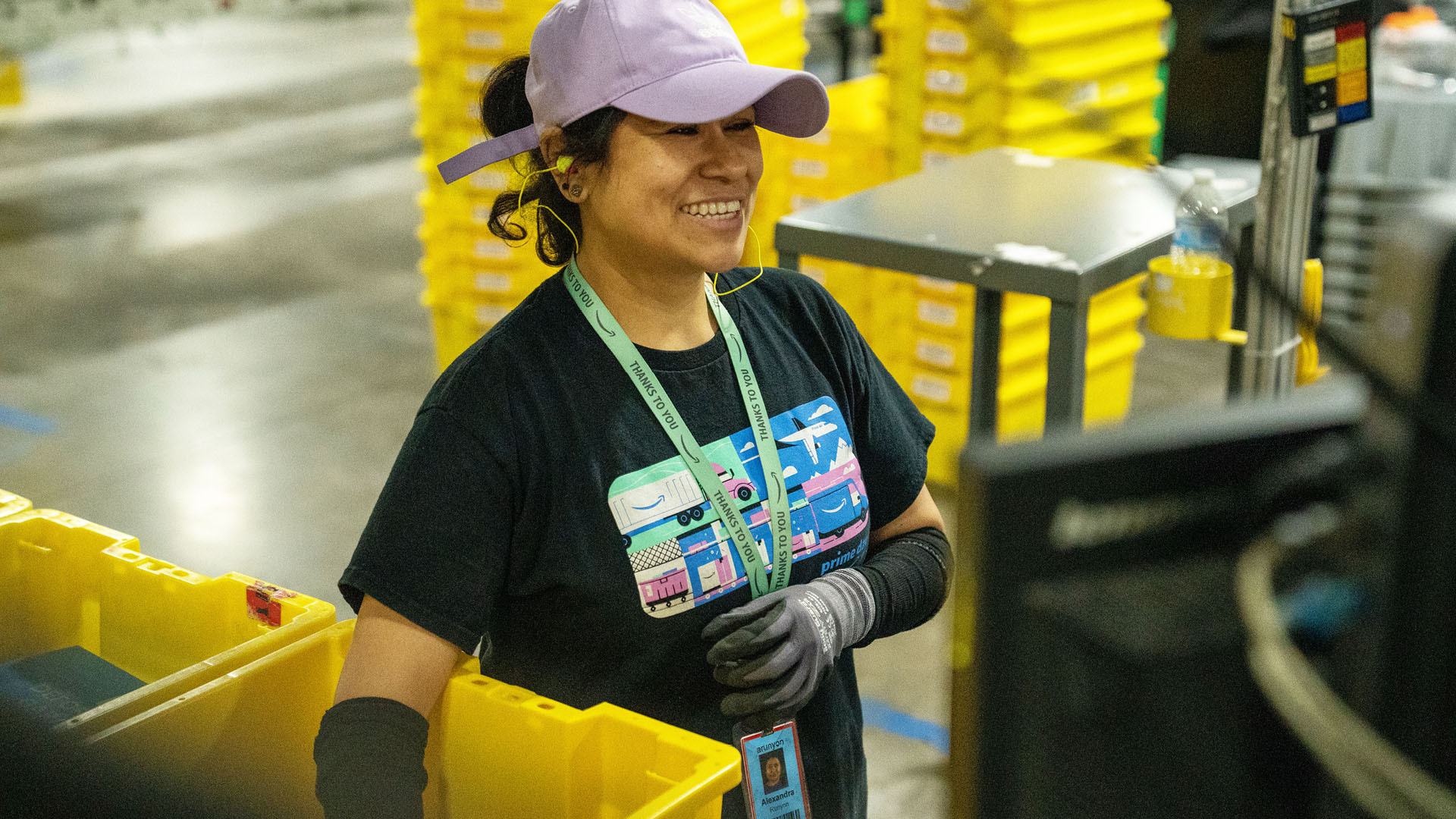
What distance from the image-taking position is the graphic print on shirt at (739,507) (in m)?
1.46

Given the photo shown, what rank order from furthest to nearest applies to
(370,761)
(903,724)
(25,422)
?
(25,422), (903,724), (370,761)

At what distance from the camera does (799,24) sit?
15.9 ft

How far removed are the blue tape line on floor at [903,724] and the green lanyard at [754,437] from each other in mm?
1777

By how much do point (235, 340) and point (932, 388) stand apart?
3.20m

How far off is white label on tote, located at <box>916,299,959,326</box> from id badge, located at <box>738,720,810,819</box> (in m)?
2.68

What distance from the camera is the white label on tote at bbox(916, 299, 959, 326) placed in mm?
4117

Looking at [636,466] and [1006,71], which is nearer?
[636,466]

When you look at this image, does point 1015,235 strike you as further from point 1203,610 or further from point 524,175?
point 1203,610

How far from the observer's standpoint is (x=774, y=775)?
61.2 inches

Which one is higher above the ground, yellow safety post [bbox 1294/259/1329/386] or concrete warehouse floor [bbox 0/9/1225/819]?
yellow safety post [bbox 1294/259/1329/386]

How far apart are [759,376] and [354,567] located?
51cm

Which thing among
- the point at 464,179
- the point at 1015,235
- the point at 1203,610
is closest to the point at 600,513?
the point at 1203,610

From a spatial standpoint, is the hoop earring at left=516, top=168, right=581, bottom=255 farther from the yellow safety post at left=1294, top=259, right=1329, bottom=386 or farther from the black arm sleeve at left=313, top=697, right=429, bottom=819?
the yellow safety post at left=1294, top=259, right=1329, bottom=386

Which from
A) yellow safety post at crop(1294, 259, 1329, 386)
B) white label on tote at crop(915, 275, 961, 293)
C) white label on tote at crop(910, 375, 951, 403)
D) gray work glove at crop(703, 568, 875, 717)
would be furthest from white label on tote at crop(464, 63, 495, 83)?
gray work glove at crop(703, 568, 875, 717)
